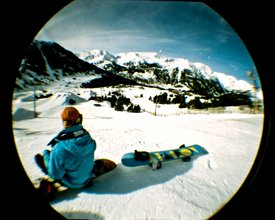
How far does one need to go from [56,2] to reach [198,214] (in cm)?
348

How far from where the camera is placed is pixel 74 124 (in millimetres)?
2311

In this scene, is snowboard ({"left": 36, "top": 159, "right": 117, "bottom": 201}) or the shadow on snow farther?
the shadow on snow

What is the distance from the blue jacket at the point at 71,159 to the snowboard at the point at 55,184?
0.27 meters

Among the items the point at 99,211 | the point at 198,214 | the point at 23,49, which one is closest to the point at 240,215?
the point at 198,214

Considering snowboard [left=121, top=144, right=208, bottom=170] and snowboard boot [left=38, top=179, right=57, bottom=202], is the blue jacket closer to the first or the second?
snowboard boot [left=38, top=179, right=57, bottom=202]

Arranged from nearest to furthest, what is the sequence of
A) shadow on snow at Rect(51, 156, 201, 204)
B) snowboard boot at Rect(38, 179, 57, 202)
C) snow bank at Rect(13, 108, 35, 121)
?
snowboard boot at Rect(38, 179, 57, 202), shadow on snow at Rect(51, 156, 201, 204), snow bank at Rect(13, 108, 35, 121)

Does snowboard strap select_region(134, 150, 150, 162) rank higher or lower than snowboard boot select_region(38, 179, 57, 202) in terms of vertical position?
higher

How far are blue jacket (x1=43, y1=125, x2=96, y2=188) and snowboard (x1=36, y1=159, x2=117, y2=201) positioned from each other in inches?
10.8

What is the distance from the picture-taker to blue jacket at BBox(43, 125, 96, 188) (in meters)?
2.13

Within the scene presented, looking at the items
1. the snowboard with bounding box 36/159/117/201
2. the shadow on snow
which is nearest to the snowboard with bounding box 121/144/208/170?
the shadow on snow

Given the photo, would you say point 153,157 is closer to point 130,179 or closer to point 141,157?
point 141,157

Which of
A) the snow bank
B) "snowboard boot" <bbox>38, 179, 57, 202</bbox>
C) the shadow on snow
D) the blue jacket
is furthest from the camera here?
the snow bank

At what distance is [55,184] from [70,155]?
103cm

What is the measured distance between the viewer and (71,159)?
2.22 m
